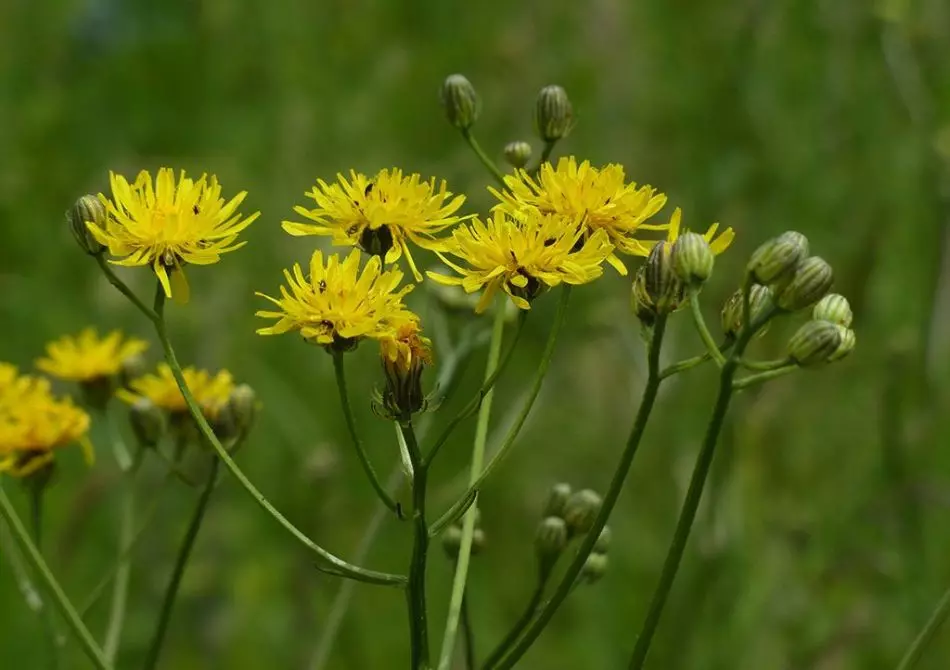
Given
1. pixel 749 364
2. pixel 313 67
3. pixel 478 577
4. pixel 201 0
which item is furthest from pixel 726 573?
pixel 201 0

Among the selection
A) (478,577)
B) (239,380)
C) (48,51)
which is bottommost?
(478,577)

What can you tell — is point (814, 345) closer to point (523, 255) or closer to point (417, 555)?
point (523, 255)

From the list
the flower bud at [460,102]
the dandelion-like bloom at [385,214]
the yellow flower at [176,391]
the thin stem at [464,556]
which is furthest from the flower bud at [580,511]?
the flower bud at [460,102]

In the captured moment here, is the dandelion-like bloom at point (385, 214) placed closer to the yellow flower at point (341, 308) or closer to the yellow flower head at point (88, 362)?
the yellow flower at point (341, 308)

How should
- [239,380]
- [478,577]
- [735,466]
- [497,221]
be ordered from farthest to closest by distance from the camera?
[239,380], [478,577], [735,466], [497,221]

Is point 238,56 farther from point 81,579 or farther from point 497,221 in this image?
point 497,221

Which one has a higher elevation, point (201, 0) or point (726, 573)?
point (201, 0)
